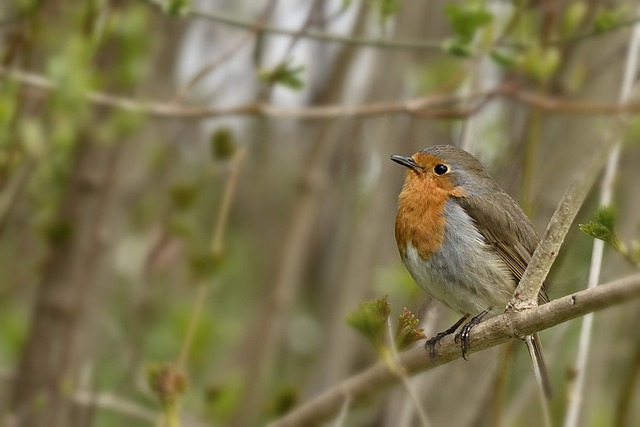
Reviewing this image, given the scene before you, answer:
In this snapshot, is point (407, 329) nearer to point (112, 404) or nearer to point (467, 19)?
point (467, 19)

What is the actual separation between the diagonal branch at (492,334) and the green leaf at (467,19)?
3.53 ft

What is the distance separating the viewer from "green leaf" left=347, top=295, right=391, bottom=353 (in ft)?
7.49

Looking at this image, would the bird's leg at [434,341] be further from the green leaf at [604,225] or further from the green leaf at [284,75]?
the green leaf at [284,75]

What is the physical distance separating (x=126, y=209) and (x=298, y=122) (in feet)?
4.80

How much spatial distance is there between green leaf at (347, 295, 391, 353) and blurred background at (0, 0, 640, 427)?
0.83 metres

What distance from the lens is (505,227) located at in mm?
3332

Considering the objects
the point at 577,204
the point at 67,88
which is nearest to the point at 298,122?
the point at 67,88

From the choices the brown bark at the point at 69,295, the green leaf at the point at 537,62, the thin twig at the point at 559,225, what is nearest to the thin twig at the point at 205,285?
the brown bark at the point at 69,295

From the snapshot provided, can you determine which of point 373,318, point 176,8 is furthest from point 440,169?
point 373,318

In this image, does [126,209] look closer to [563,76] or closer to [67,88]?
[67,88]

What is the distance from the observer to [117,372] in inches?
231

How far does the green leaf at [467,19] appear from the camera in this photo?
3523 mm

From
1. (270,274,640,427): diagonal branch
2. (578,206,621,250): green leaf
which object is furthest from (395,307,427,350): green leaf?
(578,206,621,250): green leaf

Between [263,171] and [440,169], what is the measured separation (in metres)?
2.94
